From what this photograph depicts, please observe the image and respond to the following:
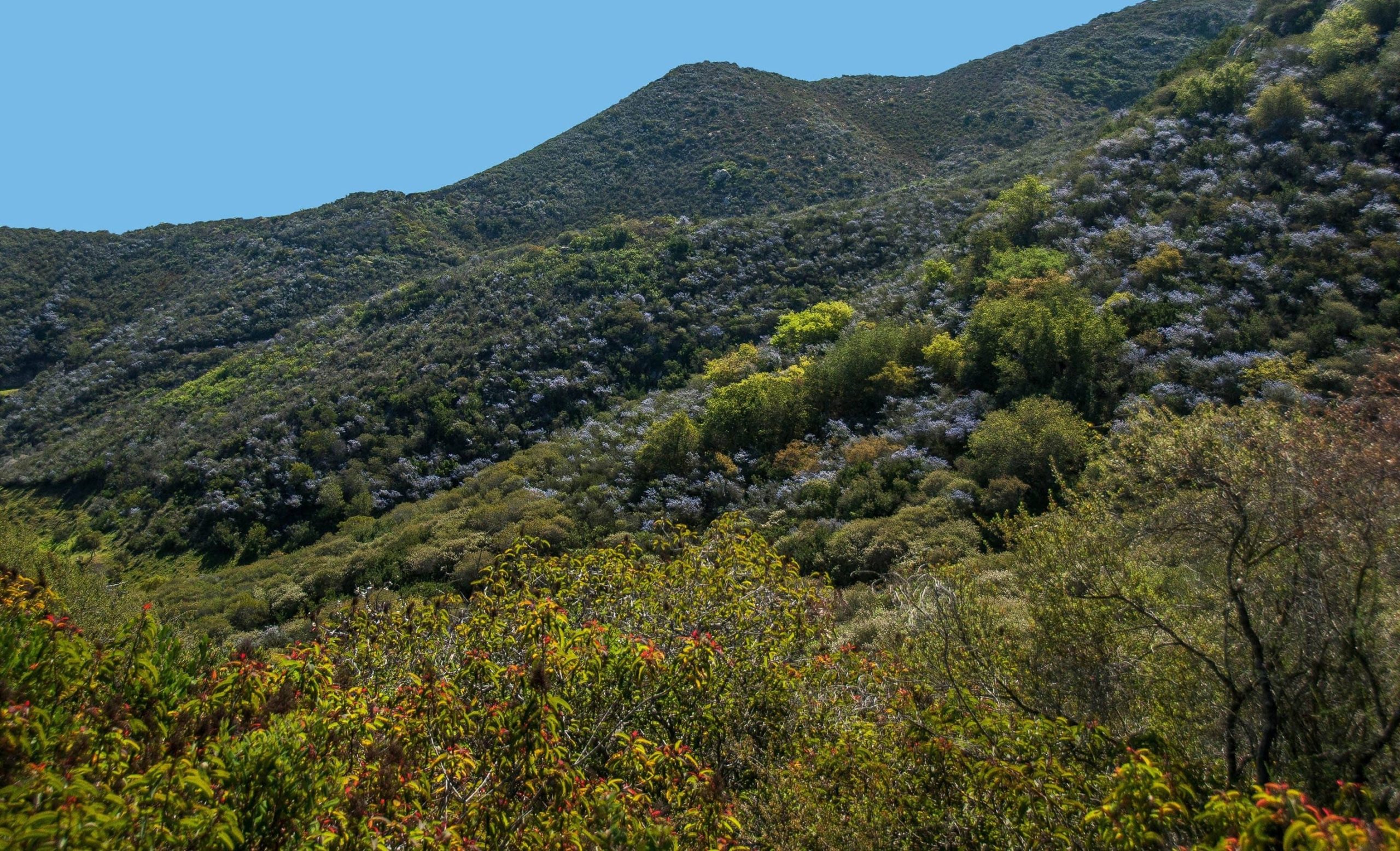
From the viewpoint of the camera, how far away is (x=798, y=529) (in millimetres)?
16375

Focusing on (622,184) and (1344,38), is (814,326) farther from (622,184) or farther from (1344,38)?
(622,184)

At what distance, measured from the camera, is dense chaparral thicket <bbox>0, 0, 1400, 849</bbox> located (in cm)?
341

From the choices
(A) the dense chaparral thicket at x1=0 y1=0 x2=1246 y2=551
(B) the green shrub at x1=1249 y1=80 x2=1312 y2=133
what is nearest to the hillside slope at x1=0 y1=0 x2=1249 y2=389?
(A) the dense chaparral thicket at x1=0 y1=0 x2=1246 y2=551

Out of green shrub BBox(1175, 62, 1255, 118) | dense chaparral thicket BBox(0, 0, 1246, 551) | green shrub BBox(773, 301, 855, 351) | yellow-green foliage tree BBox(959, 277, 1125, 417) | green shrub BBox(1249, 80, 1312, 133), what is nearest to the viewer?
yellow-green foliage tree BBox(959, 277, 1125, 417)

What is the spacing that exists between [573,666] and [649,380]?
27156 mm

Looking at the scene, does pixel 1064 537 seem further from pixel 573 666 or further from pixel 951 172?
pixel 951 172

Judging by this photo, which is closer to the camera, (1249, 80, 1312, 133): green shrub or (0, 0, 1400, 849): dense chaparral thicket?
(0, 0, 1400, 849): dense chaparral thicket

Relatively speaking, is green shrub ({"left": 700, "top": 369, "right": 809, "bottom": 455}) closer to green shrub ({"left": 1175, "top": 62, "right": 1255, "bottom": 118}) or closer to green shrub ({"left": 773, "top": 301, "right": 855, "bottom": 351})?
green shrub ({"left": 773, "top": 301, "right": 855, "bottom": 351})

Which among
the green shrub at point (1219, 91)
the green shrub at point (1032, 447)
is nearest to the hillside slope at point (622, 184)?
the green shrub at point (1219, 91)

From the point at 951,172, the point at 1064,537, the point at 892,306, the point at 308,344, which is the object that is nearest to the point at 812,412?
the point at 892,306

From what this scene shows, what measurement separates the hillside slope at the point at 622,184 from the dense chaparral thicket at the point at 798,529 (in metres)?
4.28

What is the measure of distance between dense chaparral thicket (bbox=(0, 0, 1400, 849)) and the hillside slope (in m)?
4.28

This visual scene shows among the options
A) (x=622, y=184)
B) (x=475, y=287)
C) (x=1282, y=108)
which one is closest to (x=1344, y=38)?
(x=1282, y=108)

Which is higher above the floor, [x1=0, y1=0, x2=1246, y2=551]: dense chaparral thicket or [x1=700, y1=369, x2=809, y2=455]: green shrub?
[x1=0, y1=0, x2=1246, y2=551]: dense chaparral thicket
